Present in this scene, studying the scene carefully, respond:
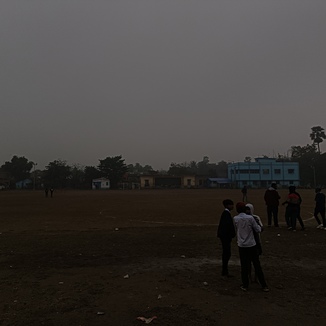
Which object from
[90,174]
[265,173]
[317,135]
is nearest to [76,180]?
[90,174]

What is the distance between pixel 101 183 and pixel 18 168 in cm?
3560

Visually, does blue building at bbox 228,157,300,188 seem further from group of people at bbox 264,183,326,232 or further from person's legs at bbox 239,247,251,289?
person's legs at bbox 239,247,251,289

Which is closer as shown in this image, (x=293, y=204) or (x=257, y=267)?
(x=257, y=267)

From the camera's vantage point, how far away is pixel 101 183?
99562 mm

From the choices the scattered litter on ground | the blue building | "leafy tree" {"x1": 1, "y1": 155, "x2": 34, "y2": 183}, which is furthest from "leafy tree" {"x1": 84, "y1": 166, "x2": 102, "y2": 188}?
the scattered litter on ground

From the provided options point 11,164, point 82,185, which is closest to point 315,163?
point 82,185

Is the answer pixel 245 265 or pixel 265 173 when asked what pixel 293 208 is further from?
pixel 265 173

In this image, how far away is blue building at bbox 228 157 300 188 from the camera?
9669 cm

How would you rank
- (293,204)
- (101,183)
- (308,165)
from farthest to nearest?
(101,183) < (308,165) < (293,204)

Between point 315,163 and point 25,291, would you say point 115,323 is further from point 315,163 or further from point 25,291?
point 315,163

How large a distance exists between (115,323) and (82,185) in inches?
4058

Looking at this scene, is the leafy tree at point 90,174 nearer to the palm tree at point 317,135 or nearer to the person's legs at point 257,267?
the palm tree at point 317,135

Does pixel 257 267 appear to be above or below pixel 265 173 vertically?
below

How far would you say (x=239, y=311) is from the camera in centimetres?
484
